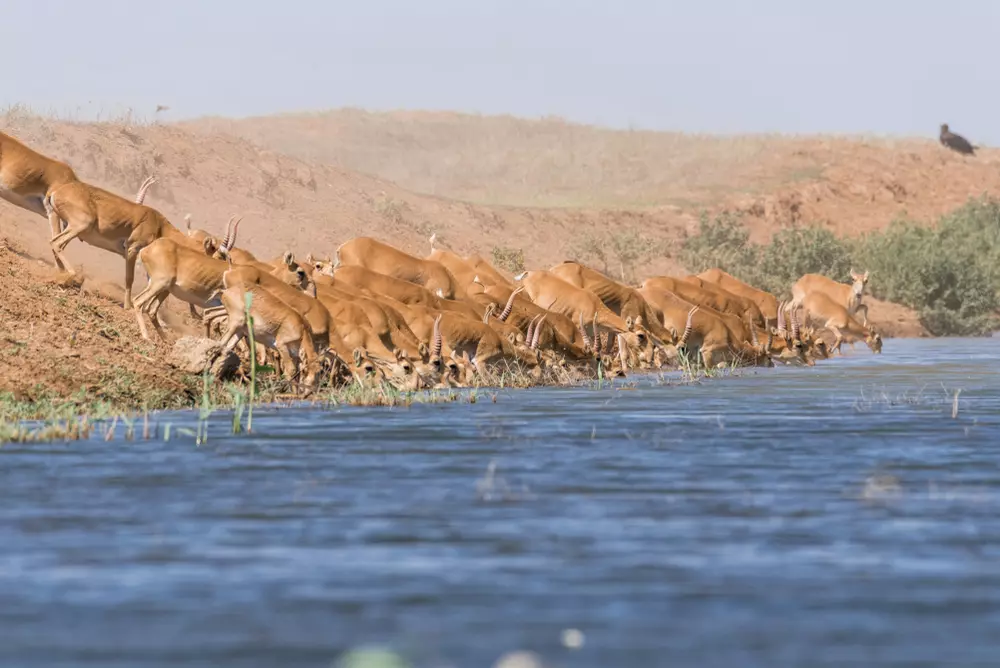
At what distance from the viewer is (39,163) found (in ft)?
77.1

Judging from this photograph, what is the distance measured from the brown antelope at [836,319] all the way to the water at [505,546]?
73.4ft

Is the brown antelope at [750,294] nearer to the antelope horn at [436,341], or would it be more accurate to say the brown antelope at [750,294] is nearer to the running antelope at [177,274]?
the antelope horn at [436,341]

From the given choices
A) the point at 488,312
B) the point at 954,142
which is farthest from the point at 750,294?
the point at 954,142

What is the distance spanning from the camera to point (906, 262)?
4966 cm

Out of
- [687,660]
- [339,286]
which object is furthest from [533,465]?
[339,286]

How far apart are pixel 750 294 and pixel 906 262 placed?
11495 mm

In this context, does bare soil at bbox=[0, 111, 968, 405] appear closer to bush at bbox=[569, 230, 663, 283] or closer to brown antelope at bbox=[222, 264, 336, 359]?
bush at bbox=[569, 230, 663, 283]

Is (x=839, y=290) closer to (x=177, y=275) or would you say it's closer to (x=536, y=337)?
(x=536, y=337)

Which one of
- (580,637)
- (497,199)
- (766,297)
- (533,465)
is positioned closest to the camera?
(580,637)

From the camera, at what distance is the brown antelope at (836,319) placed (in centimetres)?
3834

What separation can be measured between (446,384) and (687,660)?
50.7ft

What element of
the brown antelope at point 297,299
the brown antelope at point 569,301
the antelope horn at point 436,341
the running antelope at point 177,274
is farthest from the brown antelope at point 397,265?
the brown antelope at point 297,299

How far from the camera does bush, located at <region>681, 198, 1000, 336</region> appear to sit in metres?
48.8

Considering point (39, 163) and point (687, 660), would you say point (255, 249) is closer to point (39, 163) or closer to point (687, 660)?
point (39, 163)
